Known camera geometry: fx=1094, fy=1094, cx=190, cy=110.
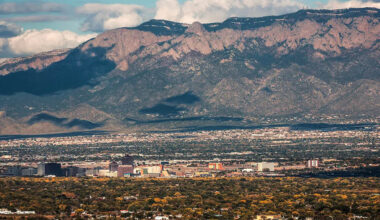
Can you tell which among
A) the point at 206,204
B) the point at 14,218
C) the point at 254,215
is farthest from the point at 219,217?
the point at 14,218

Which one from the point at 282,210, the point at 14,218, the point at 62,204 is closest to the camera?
the point at 14,218

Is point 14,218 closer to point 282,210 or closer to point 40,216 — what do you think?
point 40,216

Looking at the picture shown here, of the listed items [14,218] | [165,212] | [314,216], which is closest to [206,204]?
Result: [165,212]

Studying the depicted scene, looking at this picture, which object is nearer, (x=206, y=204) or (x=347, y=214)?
(x=347, y=214)

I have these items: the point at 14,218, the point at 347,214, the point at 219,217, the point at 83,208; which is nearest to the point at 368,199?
the point at 347,214

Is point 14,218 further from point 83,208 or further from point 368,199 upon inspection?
point 368,199

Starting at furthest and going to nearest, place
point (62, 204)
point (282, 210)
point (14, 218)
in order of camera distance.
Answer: point (62, 204), point (282, 210), point (14, 218)

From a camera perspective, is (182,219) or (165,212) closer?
(182,219)
